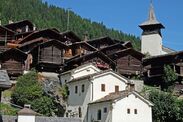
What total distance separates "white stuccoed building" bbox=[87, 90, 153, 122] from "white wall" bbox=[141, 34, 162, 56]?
37095 millimetres

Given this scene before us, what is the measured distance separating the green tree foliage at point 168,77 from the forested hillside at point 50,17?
81.4 metres

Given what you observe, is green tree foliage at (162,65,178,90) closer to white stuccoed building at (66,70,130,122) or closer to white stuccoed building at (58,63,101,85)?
white stuccoed building at (58,63,101,85)

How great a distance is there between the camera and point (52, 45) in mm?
63438

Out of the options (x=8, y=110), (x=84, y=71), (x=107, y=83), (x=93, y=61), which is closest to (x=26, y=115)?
(x=8, y=110)

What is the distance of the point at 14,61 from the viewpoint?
60.1 metres

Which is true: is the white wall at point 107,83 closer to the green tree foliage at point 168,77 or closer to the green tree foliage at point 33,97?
the green tree foliage at point 33,97

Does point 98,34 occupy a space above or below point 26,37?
above

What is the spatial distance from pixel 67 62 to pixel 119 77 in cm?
1296

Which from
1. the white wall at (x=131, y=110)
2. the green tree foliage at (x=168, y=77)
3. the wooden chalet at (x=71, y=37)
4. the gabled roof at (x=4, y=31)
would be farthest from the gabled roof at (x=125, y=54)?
the white wall at (x=131, y=110)

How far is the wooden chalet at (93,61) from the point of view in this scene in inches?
2525

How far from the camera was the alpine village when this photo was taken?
48688 millimetres

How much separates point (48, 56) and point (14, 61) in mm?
4975

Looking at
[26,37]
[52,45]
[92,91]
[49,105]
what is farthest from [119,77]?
[26,37]

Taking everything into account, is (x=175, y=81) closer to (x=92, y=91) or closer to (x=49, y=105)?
(x=92, y=91)
